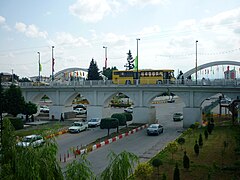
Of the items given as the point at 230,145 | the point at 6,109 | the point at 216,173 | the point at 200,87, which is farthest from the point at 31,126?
the point at 216,173

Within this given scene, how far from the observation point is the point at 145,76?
1714 inches

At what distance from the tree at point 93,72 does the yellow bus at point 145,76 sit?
88.9 ft

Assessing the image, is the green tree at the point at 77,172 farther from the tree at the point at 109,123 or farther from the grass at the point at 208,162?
the tree at the point at 109,123

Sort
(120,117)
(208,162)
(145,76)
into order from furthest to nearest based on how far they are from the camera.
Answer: (145,76)
(120,117)
(208,162)

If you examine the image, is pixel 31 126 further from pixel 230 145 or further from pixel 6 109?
pixel 230 145

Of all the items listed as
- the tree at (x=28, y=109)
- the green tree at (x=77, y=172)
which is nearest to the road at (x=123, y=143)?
the green tree at (x=77, y=172)

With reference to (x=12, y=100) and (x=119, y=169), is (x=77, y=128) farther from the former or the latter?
(x=119, y=169)

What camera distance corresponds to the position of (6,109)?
1484 inches

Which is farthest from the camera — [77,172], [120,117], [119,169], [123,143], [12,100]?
[12,100]

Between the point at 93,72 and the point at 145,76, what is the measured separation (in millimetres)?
31601

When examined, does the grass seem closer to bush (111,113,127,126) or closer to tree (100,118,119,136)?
tree (100,118,119,136)

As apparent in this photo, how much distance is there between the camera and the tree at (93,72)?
7288 cm

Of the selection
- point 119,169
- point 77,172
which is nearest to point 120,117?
point 119,169

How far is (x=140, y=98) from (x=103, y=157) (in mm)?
17772
